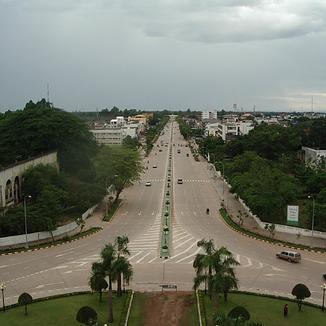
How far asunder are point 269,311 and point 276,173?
31759 mm

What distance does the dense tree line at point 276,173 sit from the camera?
162 feet

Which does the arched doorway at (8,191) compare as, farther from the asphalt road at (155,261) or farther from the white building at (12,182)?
the asphalt road at (155,261)

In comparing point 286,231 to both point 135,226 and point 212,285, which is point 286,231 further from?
point 212,285

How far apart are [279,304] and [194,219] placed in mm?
24679

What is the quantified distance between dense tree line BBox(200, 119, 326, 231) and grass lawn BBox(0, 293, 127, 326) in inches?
944

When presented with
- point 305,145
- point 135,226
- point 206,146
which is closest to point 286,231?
point 135,226

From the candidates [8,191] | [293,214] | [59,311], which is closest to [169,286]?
[59,311]

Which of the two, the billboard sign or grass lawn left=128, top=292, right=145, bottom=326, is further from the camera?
the billboard sign

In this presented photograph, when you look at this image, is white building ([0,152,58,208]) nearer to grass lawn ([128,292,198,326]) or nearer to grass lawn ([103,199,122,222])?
grass lawn ([103,199,122,222])

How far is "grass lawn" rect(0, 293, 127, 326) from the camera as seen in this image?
26.9 meters

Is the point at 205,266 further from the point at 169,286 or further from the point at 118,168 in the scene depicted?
the point at 118,168

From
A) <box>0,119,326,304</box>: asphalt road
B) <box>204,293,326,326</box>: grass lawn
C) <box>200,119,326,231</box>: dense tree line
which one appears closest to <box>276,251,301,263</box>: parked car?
<box>0,119,326,304</box>: asphalt road

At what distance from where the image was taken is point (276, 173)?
5831 cm

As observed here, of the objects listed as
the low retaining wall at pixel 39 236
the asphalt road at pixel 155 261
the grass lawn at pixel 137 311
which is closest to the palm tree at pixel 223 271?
the grass lawn at pixel 137 311
